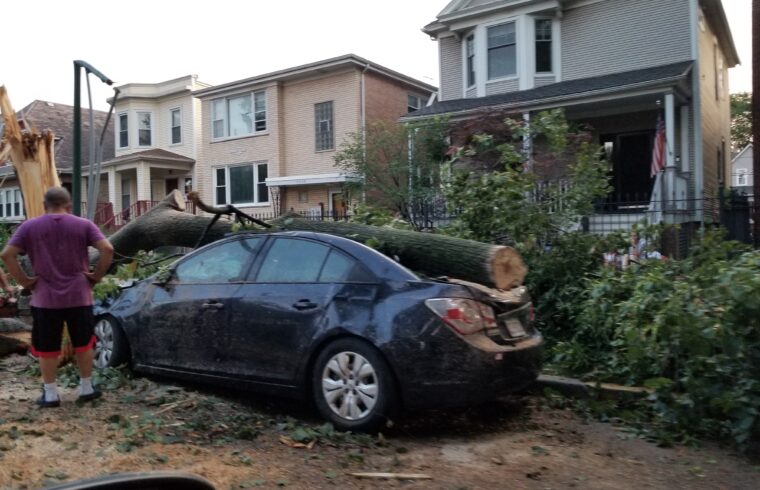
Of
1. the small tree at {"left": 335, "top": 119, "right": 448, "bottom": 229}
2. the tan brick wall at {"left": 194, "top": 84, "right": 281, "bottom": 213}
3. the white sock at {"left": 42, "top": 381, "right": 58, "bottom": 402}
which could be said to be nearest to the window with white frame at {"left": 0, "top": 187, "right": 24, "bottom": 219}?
the tan brick wall at {"left": 194, "top": 84, "right": 281, "bottom": 213}

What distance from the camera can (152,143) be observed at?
28766 millimetres

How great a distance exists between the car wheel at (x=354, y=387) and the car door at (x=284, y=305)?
239 mm

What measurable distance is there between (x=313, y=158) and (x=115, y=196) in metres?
10.2

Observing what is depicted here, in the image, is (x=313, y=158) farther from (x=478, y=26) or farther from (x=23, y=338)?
(x=23, y=338)

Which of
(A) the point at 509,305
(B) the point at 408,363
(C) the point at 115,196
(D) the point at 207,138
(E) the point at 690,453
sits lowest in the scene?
(E) the point at 690,453

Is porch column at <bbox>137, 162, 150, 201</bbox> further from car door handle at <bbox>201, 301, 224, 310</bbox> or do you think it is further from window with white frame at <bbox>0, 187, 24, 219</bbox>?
car door handle at <bbox>201, 301, 224, 310</bbox>

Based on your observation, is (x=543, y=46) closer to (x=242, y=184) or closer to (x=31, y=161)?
(x=242, y=184)

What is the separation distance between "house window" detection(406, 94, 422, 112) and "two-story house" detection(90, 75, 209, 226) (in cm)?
842

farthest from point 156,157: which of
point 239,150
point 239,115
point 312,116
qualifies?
point 312,116

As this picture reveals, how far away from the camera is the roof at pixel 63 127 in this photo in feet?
102

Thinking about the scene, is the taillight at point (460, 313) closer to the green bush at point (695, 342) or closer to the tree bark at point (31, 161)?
the green bush at point (695, 342)

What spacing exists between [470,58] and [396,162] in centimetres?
420

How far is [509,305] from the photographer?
513cm

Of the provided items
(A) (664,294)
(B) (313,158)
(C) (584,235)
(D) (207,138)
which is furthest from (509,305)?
A: (D) (207,138)
